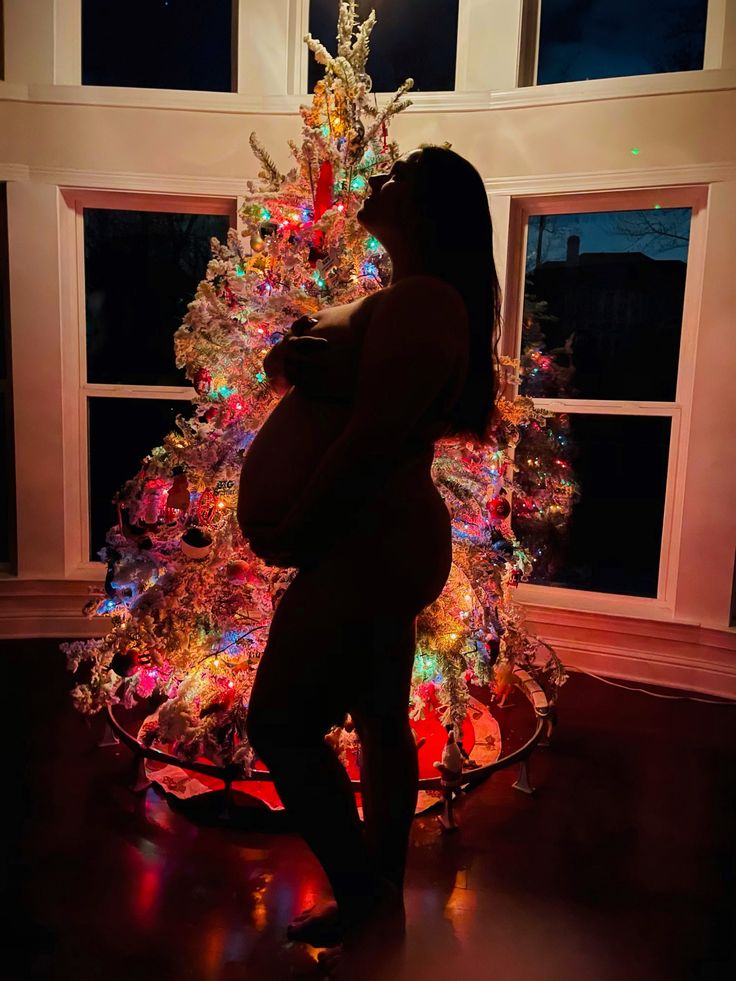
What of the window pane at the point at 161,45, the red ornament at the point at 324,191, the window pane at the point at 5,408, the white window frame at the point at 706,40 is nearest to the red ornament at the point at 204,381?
the red ornament at the point at 324,191

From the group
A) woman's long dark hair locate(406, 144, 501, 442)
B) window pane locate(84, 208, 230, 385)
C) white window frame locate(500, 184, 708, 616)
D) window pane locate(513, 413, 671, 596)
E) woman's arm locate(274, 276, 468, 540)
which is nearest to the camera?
woman's arm locate(274, 276, 468, 540)

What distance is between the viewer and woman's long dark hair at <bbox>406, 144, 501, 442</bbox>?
1.24m

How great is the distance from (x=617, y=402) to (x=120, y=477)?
246 cm

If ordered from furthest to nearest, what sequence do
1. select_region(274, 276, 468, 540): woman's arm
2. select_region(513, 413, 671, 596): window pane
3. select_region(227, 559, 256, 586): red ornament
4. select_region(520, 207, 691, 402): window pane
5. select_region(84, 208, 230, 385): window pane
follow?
select_region(84, 208, 230, 385): window pane < select_region(513, 413, 671, 596): window pane < select_region(520, 207, 691, 402): window pane < select_region(227, 559, 256, 586): red ornament < select_region(274, 276, 468, 540): woman's arm

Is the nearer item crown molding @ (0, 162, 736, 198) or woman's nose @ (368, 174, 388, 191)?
woman's nose @ (368, 174, 388, 191)

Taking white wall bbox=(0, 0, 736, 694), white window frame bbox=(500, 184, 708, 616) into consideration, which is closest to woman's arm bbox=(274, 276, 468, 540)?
white window frame bbox=(500, 184, 708, 616)

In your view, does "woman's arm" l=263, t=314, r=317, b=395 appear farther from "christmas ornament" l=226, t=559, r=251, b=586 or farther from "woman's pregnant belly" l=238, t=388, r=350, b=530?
"christmas ornament" l=226, t=559, r=251, b=586

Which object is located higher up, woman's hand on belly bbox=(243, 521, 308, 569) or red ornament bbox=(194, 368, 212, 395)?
red ornament bbox=(194, 368, 212, 395)

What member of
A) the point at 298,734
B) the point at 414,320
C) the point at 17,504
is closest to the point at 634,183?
the point at 414,320

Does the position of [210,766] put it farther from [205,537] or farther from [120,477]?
[120,477]

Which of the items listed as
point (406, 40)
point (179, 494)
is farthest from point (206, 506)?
point (406, 40)

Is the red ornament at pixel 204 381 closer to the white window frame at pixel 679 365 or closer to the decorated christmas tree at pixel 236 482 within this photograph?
the decorated christmas tree at pixel 236 482

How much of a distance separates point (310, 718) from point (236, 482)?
972 mm

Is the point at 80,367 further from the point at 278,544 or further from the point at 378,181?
the point at 278,544
